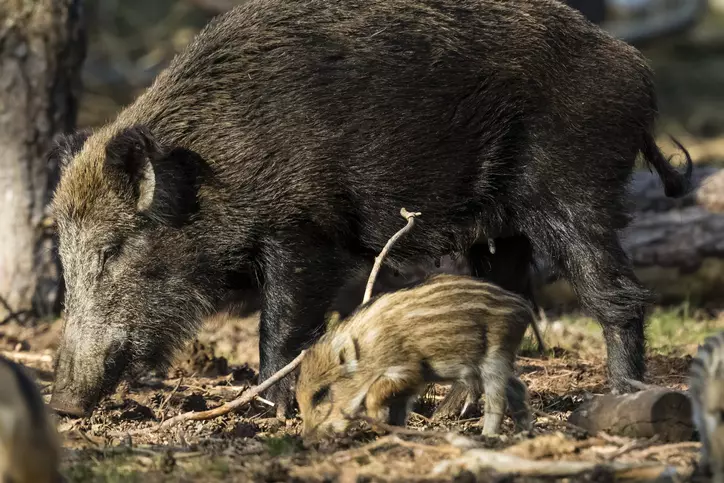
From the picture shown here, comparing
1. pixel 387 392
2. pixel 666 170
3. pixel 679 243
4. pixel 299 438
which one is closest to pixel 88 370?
pixel 299 438

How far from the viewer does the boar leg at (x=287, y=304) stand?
546cm

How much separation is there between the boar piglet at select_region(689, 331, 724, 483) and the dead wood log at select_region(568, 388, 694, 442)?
51 centimetres

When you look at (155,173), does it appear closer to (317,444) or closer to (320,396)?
(320,396)

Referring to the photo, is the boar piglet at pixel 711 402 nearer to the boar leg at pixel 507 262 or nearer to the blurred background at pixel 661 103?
the boar leg at pixel 507 262

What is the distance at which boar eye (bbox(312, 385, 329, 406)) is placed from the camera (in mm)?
4504

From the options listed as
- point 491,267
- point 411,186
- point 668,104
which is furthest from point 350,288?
point 668,104

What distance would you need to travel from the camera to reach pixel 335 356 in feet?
14.8

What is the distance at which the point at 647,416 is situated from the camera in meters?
4.25

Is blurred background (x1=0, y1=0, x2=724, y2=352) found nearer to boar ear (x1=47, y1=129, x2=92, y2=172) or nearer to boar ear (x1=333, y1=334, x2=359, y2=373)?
boar ear (x1=47, y1=129, x2=92, y2=172)

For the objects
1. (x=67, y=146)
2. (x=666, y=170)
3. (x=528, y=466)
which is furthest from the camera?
(x=666, y=170)

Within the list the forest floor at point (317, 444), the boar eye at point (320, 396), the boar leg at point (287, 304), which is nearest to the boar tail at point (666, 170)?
the forest floor at point (317, 444)

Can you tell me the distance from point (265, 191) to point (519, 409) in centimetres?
163

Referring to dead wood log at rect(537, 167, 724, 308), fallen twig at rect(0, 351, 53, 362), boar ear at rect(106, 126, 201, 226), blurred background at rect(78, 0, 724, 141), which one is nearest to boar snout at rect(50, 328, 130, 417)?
boar ear at rect(106, 126, 201, 226)

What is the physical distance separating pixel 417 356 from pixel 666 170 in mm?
2435
